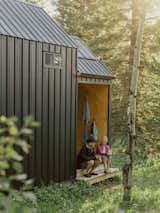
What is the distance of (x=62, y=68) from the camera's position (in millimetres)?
9289

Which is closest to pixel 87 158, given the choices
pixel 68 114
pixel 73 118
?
pixel 73 118

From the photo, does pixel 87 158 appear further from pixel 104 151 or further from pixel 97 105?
pixel 97 105

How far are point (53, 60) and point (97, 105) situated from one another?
10.7ft

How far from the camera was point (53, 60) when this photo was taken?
904 cm

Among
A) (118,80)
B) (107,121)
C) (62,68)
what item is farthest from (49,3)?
(62,68)

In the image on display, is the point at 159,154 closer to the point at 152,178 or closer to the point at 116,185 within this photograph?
the point at 152,178

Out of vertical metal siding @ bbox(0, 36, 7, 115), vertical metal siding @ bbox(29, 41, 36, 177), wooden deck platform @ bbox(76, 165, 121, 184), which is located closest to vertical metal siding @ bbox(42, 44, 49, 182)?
vertical metal siding @ bbox(29, 41, 36, 177)

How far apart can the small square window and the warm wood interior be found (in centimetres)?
284

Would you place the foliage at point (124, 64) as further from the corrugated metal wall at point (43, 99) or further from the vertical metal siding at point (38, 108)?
the vertical metal siding at point (38, 108)

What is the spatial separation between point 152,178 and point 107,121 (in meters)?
1.91

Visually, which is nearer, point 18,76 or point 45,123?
point 18,76

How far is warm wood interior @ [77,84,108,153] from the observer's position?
11.9 m

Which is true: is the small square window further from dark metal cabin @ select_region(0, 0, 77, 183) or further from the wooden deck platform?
the wooden deck platform

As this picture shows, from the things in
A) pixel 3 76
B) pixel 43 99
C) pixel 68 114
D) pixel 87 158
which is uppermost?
pixel 3 76
